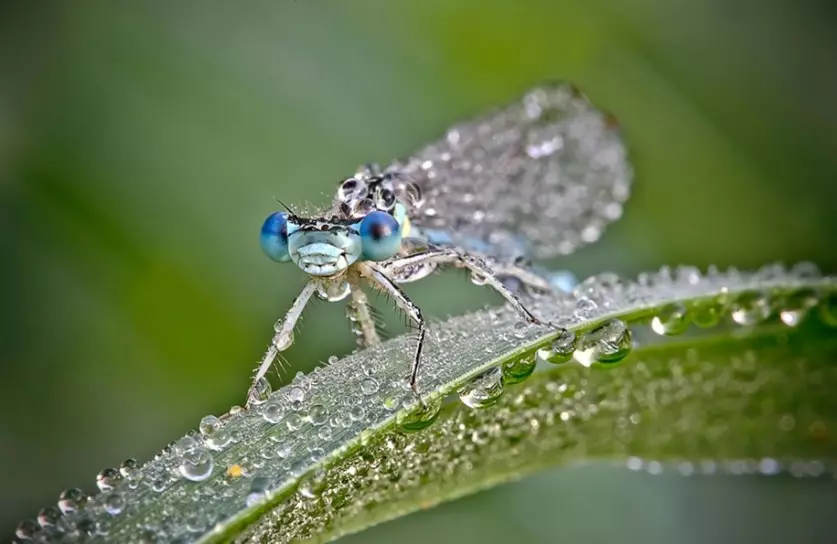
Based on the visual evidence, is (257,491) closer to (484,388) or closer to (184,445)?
(184,445)

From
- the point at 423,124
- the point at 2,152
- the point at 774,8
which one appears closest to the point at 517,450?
the point at 423,124

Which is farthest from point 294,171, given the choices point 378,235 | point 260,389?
point 260,389

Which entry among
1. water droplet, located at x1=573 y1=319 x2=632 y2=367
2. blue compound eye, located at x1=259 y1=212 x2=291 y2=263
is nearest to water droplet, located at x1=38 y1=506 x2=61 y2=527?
water droplet, located at x1=573 y1=319 x2=632 y2=367

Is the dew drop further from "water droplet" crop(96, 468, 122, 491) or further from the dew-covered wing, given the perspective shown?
"water droplet" crop(96, 468, 122, 491)

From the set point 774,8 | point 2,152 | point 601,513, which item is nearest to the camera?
point 601,513

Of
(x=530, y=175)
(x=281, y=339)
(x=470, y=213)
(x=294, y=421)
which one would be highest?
(x=530, y=175)

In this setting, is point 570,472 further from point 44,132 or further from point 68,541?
point 44,132
